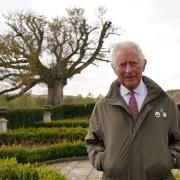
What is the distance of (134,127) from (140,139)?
8 centimetres

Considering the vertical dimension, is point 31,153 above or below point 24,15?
below

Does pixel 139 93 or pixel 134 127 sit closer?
pixel 134 127

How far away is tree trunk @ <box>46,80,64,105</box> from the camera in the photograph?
94.7ft

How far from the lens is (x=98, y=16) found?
99.5ft

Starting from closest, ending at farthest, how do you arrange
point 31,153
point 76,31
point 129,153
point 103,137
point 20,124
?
point 129,153
point 103,137
point 31,153
point 20,124
point 76,31

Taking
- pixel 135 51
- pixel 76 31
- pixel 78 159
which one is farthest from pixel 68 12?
pixel 135 51

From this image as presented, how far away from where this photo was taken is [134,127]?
7.97 feet

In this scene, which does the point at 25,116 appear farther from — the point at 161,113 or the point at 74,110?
the point at 161,113

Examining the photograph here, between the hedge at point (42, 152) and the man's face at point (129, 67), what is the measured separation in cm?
717

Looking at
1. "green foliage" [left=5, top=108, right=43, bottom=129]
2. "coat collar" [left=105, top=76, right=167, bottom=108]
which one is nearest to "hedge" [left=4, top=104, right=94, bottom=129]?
"green foliage" [left=5, top=108, right=43, bottom=129]

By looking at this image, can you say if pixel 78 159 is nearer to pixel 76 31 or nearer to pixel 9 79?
pixel 9 79

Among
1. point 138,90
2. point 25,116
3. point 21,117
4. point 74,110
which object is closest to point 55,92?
point 74,110

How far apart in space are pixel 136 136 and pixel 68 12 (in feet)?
89.5

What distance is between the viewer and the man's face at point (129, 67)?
2.49 metres
